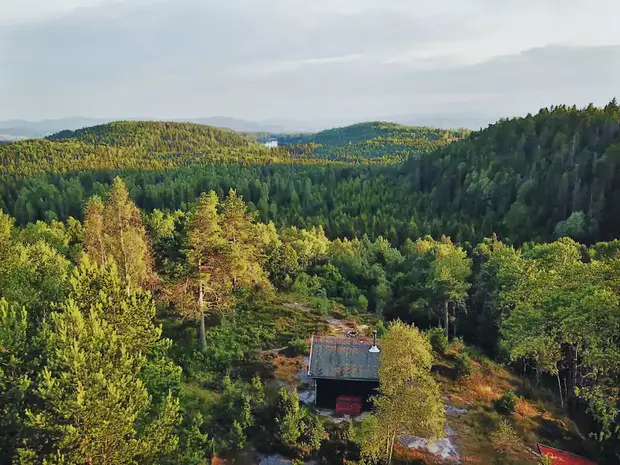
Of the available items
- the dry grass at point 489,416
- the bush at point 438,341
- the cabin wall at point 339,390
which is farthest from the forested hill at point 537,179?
the cabin wall at point 339,390

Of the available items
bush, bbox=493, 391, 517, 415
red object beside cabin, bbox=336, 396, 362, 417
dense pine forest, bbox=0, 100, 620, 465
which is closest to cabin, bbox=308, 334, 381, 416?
red object beside cabin, bbox=336, 396, 362, 417

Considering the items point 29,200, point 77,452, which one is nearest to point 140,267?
point 77,452

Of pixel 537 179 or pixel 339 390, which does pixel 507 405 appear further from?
pixel 537 179

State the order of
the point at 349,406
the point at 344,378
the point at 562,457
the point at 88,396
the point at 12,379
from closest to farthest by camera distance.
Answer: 1. the point at 88,396
2. the point at 12,379
3. the point at 562,457
4. the point at 344,378
5. the point at 349,406

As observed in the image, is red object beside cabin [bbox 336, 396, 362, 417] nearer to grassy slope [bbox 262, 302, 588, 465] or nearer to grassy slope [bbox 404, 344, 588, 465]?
grassy slope [bbox 262, 302, 588, 465]

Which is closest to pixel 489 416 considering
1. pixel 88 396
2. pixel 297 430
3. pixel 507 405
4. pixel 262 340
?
pixel 507 405
